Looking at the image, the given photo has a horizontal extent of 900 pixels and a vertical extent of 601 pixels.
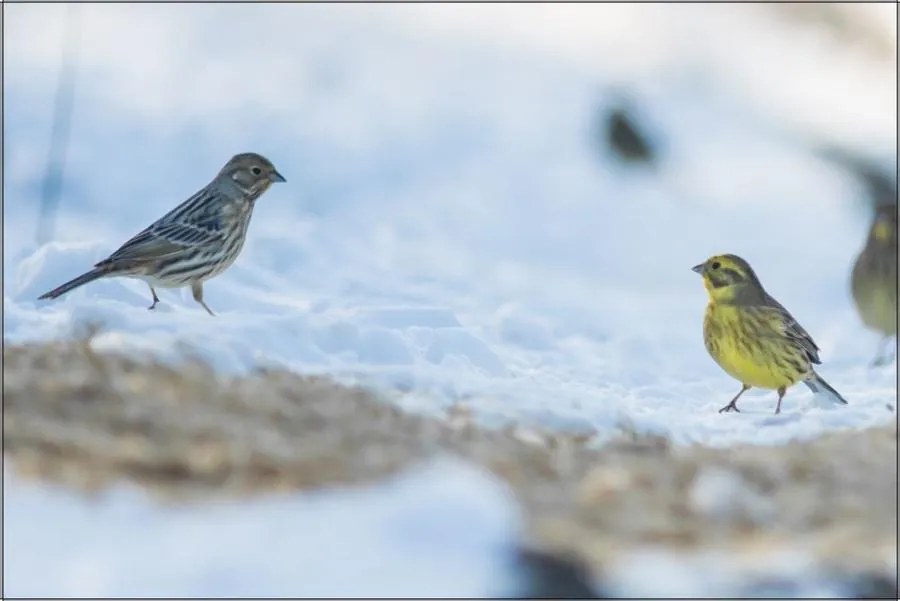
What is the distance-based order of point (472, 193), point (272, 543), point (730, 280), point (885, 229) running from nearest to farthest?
point (272, 543) < point (730, 280) < point (885, 229) < point (472, 193)

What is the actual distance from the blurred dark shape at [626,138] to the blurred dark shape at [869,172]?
1.82 metres

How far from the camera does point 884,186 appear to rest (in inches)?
565

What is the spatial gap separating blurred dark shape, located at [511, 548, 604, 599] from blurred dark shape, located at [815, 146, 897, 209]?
10291 mm

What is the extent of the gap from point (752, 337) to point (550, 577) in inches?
132

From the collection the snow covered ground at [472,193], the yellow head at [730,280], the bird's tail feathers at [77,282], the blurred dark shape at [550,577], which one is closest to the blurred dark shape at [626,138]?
the snow covered ground at [472,193]

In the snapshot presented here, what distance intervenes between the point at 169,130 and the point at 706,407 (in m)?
6.92

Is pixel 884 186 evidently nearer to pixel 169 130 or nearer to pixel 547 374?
pixel 169 130

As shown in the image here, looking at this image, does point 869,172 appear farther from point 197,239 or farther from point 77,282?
point 77,282

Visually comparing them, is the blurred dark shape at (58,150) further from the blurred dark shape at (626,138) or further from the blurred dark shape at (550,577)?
the blurred dark shape at (550,577)

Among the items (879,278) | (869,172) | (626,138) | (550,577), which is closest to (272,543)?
(550,577)

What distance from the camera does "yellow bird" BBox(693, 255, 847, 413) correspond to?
714 centimetres

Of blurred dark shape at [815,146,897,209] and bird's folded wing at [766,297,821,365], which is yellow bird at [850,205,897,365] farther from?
blurred dark shape at [815,146,897,209]

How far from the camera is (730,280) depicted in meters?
7.38

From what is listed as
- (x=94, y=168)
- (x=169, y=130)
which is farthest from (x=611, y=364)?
(x=169, y=130)
